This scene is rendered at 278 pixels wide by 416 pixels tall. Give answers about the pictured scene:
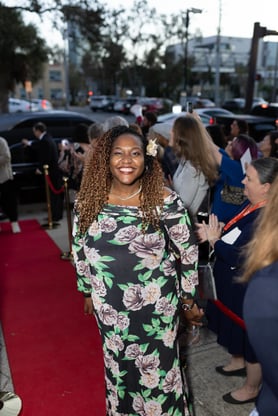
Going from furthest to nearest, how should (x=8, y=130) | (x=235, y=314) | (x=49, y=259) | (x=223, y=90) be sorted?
(x=223, y=90) < (x=8, y=130) < (x=49, y=259) < (x=235, y=314)

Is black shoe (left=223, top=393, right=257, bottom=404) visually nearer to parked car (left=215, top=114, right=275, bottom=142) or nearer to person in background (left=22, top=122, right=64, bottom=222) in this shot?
person in background (left=22, top=122, right=64, bottom=222)

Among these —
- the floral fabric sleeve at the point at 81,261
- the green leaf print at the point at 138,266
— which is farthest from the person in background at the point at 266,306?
the floral fabric sleeve at the point at 81,261

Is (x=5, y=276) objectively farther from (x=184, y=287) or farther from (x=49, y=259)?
(x=184, y=287)

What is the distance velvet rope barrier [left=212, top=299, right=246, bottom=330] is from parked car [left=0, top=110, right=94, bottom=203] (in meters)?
5.45

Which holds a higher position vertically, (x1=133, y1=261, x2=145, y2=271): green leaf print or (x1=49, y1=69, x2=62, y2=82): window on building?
(x1=49, y1=69, x2=62, y2=82): window on building

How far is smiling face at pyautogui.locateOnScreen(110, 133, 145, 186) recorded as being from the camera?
82.6 inches

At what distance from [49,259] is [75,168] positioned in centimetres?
133

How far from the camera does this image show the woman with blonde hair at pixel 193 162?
3299 mm

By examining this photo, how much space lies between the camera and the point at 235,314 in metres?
2.60

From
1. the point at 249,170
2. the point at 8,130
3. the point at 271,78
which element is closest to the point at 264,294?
the point at 249,170

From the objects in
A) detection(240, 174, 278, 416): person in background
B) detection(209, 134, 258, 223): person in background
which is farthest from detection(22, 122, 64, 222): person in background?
detection(240, 174, 278, 416): person in background

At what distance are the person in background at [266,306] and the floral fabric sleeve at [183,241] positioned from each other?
90 centimetres

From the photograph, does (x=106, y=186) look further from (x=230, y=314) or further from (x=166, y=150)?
(x=166, y=150)

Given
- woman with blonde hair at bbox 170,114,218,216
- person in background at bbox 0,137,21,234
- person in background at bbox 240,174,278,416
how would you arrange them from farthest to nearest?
1. person in background at bbox 0,137,21,234
2. woman with blonde hair at bbox 170,114,218,216
3. person in background at bbox 240,174,278,416
